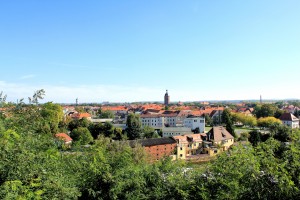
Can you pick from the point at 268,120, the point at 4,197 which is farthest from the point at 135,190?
the point at 268,120

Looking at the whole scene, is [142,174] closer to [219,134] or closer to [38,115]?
[38,115]

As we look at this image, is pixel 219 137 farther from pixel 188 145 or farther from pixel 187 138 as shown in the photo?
pixel 188 145

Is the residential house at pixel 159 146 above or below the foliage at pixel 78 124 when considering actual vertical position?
below

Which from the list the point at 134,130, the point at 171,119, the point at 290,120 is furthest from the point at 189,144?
the point at 171,119

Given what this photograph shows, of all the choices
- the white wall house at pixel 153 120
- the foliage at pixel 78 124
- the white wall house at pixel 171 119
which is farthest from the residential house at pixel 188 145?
the white wall house at pixel 171 119

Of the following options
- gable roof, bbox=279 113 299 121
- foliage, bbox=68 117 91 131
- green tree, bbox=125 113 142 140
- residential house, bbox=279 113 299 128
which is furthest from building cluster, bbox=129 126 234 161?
gable roof, bbox=279 113 299 121

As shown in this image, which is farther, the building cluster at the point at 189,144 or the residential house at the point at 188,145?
the residential house at the point at 188,145

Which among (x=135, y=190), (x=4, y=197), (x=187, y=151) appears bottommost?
(x=187, y=151)

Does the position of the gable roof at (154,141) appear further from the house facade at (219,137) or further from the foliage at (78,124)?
the foliage at (78,124)

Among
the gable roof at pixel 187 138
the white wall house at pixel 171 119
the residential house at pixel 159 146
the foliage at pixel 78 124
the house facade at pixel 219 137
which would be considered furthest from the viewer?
the white wall house at pixel 171 119

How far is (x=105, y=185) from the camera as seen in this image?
17.7ft

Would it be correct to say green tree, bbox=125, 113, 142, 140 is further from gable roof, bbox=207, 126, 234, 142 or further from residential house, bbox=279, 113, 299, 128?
residential house, bbox=279, 113, 299, 128

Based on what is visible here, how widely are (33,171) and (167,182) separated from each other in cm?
268

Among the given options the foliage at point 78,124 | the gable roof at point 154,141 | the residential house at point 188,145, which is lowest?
the residential house at point 188,145
